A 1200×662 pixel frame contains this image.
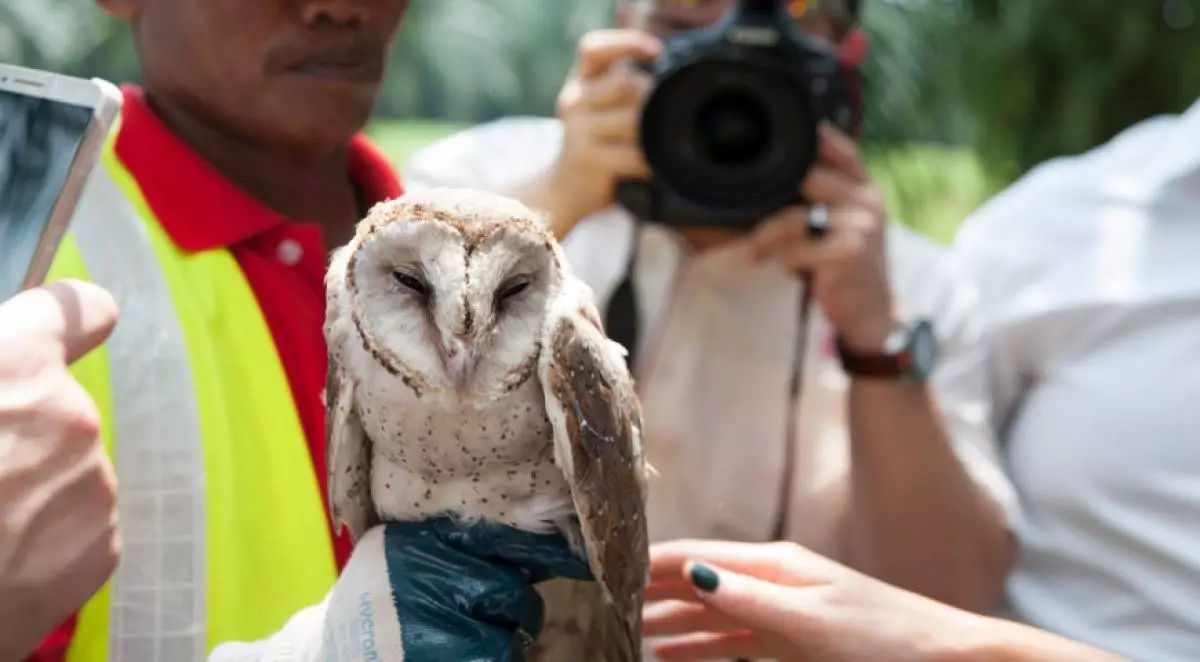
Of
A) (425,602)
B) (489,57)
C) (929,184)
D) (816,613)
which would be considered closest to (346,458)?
(425,602)

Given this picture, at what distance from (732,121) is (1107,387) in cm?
48

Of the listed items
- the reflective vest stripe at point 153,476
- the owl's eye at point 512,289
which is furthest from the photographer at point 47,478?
the owl's eye at point 512,289

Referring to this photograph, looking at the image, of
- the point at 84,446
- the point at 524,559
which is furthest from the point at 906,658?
the point at 84,446

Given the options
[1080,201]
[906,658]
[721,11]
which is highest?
[721,11]

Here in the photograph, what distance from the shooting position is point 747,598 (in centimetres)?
70

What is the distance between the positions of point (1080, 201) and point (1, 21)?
98.1 inches

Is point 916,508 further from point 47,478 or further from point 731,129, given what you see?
point 47,478

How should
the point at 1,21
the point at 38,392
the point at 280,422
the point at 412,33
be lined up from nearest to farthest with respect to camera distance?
the point at 38,392, the point at 280,422, the point at 1,21, the point at 412,33

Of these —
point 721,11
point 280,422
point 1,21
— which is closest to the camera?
point 280,422

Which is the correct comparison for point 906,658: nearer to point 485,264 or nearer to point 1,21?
point 485,264

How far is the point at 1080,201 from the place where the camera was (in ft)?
3.89

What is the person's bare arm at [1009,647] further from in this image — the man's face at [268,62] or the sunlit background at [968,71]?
the sunlit background at [968,71]

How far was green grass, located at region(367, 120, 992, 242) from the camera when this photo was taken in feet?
9.27

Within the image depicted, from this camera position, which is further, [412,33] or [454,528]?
[412,33]
